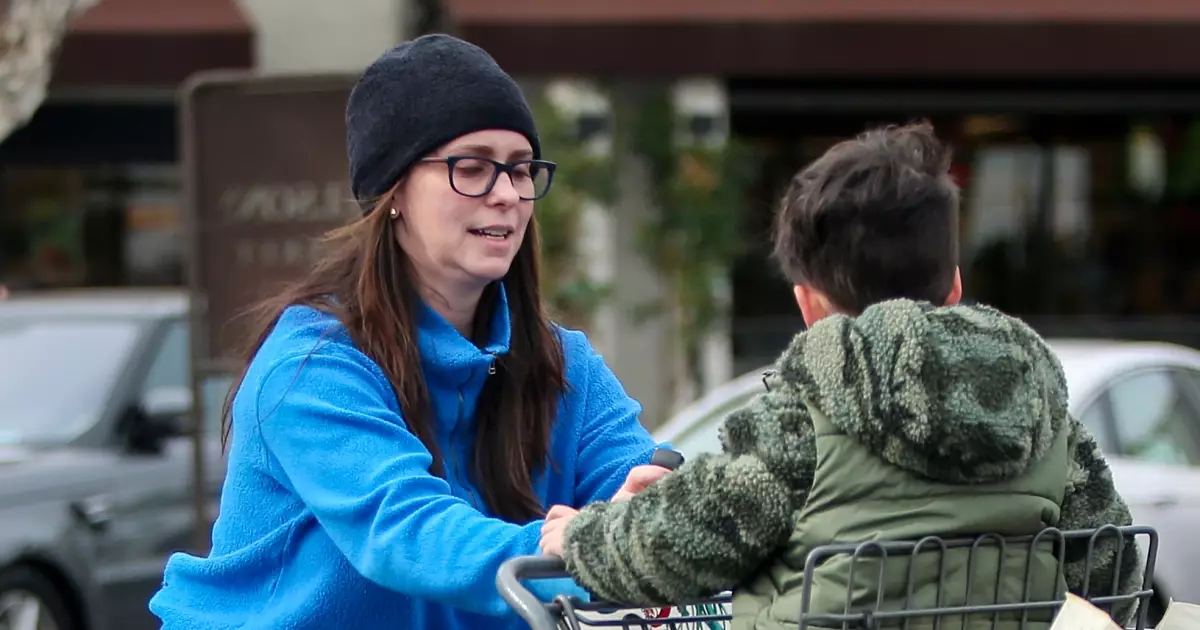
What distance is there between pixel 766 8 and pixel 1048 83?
3.08 m

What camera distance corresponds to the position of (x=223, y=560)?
2.51m

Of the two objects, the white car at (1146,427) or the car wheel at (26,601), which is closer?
the white car at (1146,427)

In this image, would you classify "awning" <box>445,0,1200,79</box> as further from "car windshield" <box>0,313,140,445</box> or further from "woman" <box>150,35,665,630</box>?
"woman" <box>150,35,665,630</box>

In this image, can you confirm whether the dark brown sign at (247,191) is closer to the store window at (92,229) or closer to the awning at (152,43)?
the awning at (152,43)

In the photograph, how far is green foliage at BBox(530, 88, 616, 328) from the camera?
1164 cm

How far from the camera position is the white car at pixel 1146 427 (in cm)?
677

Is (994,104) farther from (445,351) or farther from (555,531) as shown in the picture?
(555,531)

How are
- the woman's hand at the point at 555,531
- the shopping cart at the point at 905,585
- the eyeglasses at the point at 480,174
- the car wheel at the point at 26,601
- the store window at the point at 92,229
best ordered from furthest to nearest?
1. the store window at the point at 92,229
2. the car wheel at the point at 26,601
3. the eyeglasses at the point at 480,174
4. the woman's hand at the point at 555,531
5. the shopping cart at the point at 905,585

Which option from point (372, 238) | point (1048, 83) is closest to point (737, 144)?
point (1048, 83)

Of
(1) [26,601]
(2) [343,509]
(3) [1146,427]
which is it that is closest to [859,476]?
(2) [343,509]

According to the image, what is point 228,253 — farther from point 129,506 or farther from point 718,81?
point 718,81

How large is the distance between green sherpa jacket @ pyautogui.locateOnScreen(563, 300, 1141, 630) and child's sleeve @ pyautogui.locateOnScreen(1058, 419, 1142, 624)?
12cm

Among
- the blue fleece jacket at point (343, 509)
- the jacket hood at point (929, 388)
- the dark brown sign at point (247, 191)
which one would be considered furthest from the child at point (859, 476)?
the dark brown sign at point (247, 191)

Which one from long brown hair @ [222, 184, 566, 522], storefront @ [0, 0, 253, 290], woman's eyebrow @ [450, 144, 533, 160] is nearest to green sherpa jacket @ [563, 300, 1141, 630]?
long brown hair @ [222, 184, 566, 522]
